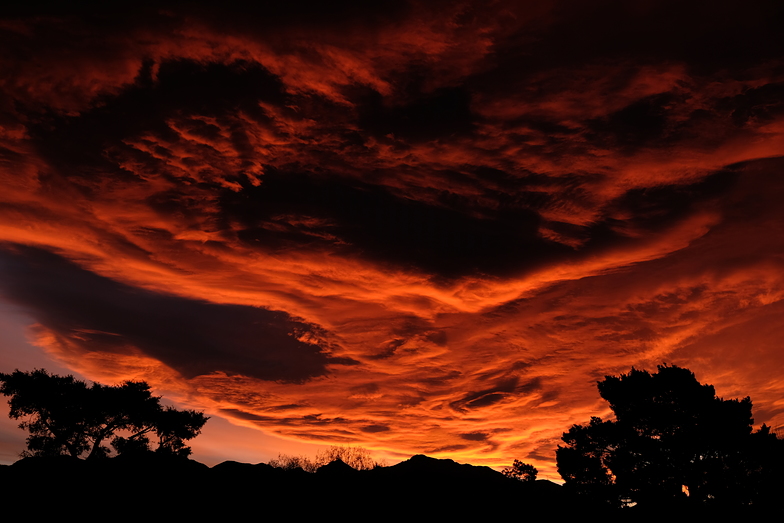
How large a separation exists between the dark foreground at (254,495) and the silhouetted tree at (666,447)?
1629 millimetres

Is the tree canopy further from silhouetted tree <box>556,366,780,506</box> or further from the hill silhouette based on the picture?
silhouetted tree <box>556,366,780,506</box>

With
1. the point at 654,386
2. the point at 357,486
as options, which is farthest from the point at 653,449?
the point at 357,486

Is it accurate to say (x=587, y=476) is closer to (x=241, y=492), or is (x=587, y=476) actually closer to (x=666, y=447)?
(x=666, y=447)

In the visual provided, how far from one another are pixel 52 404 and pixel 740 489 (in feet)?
211

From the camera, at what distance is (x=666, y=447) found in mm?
39156

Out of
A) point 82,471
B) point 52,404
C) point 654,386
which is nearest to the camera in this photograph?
point 82,471

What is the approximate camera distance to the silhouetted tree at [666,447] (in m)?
36.8

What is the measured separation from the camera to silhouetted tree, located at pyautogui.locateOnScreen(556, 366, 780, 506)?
121ft

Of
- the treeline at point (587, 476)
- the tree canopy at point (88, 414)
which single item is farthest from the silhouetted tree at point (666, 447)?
the tree canopy at point (88, 414)

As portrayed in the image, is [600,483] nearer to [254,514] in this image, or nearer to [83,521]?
[254,514]

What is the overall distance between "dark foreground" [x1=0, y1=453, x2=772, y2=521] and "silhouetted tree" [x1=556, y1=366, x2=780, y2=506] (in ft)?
5.35

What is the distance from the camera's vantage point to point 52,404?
169 ft

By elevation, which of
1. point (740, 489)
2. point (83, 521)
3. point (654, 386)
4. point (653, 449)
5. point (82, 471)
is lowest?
point (83, 521)

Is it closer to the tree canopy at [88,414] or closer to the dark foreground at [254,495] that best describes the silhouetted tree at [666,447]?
the dark foreground at [254,495]
